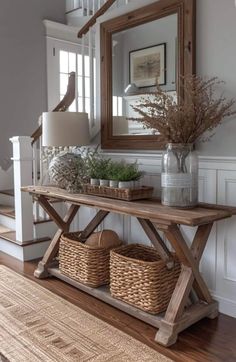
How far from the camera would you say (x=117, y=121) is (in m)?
2.82

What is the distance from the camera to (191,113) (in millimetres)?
2025

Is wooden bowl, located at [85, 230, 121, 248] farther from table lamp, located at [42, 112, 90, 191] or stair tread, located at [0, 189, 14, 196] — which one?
stair tread, located at [0, 189, 14, 196]

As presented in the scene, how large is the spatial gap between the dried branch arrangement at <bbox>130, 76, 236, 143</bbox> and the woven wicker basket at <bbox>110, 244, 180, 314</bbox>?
746 mm

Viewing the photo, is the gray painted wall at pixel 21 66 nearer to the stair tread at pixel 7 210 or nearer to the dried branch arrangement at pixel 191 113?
the stair tread at pixel 7 210

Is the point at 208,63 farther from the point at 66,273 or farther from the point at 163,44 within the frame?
the point at 66,273

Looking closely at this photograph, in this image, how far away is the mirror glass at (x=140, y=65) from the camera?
7.86 ft

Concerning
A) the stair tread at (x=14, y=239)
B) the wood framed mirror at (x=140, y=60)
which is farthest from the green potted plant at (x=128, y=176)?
the stair tread at (x=14, y=239)

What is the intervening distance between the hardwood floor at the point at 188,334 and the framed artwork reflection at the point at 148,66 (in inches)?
58.4

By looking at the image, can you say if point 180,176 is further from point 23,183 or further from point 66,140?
point 23,183

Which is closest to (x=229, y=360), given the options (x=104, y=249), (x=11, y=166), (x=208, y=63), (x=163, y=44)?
(x=104, y=249)

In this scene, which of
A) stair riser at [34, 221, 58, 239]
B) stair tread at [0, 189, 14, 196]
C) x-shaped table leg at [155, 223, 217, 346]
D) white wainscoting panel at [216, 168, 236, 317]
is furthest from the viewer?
stair tread at [0, 189, 14, 196]

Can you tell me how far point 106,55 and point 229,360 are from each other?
2245 mm

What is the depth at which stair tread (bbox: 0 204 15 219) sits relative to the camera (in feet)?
12.6

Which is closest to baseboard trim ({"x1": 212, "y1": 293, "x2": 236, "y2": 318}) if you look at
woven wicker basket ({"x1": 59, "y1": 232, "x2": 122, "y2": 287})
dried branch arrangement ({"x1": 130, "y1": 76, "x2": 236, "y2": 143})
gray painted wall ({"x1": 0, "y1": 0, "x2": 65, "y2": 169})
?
woven wicker basket ({"x1": 59, "y1": 232, "x2": 122, "y2": 287})
